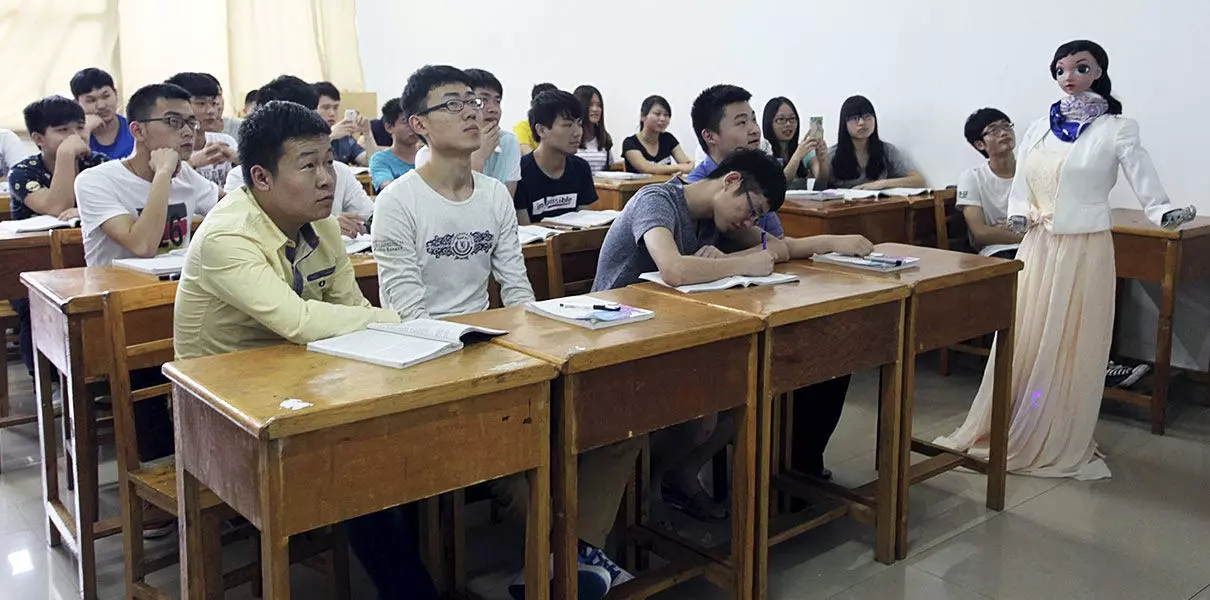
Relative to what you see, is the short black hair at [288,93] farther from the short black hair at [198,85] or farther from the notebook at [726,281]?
the notebook at [726,281]

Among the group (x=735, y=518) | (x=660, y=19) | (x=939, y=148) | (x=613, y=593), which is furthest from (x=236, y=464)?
(x=660, y=19)

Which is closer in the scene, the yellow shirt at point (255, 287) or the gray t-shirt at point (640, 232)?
the yellow shirt at point (255, 287)

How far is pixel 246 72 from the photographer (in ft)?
25.8

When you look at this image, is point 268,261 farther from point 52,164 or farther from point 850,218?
point 850,218

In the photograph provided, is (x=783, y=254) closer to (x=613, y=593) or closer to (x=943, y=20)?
(x=613, y=593)

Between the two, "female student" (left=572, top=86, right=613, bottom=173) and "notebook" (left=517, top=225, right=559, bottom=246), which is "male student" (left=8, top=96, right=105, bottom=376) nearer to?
"notebook" (left=517, top=225, right=559, bottom=246)

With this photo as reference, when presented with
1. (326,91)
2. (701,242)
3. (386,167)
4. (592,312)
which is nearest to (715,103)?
(701,242)

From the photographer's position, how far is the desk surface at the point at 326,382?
146 cm

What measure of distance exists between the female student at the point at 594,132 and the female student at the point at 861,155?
4.51ft

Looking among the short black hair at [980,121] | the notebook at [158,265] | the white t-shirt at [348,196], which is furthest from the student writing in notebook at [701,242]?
the short black hair at [980,121]

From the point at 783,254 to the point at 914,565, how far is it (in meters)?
0.86

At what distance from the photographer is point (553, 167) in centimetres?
390

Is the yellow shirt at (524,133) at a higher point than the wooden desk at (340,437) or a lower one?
higher

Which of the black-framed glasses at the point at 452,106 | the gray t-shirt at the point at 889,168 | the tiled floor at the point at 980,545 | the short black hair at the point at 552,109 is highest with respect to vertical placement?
the short black hair at the point at 552,109
